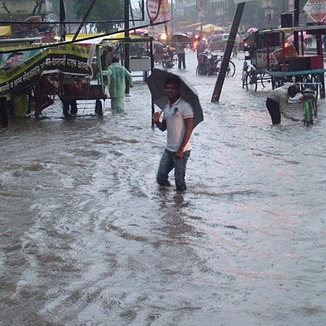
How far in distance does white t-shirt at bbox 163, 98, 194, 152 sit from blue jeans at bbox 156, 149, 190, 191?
0.58 feet

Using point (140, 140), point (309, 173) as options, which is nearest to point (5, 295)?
point (309, 173)

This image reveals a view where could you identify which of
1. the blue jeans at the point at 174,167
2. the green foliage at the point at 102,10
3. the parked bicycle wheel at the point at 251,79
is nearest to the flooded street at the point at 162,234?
the blue jeans at the point at 174,167

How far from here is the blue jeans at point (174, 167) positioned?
8.61m

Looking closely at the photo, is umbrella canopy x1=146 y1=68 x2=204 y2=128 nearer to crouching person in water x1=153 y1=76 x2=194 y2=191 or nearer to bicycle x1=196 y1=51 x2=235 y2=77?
crouching person in water x1=153 y1=76 x2=194 y2=191

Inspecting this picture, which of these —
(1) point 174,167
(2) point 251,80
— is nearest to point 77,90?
(1) point 174,167

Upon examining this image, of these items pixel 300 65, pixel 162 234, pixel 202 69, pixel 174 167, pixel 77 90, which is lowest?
pixel 162 234

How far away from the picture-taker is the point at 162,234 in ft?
23.3

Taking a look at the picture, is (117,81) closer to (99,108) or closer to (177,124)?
(99,108)

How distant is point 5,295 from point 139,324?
1.24 meters

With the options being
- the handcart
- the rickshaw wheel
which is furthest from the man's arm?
the rickshaw wheel

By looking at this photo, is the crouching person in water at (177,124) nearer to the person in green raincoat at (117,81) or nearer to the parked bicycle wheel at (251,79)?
the person in green raincoat at (117,81)

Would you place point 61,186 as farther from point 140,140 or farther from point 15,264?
point 140,140

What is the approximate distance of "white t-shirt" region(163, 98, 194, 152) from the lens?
8.33 metres

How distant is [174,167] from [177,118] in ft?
2.39
